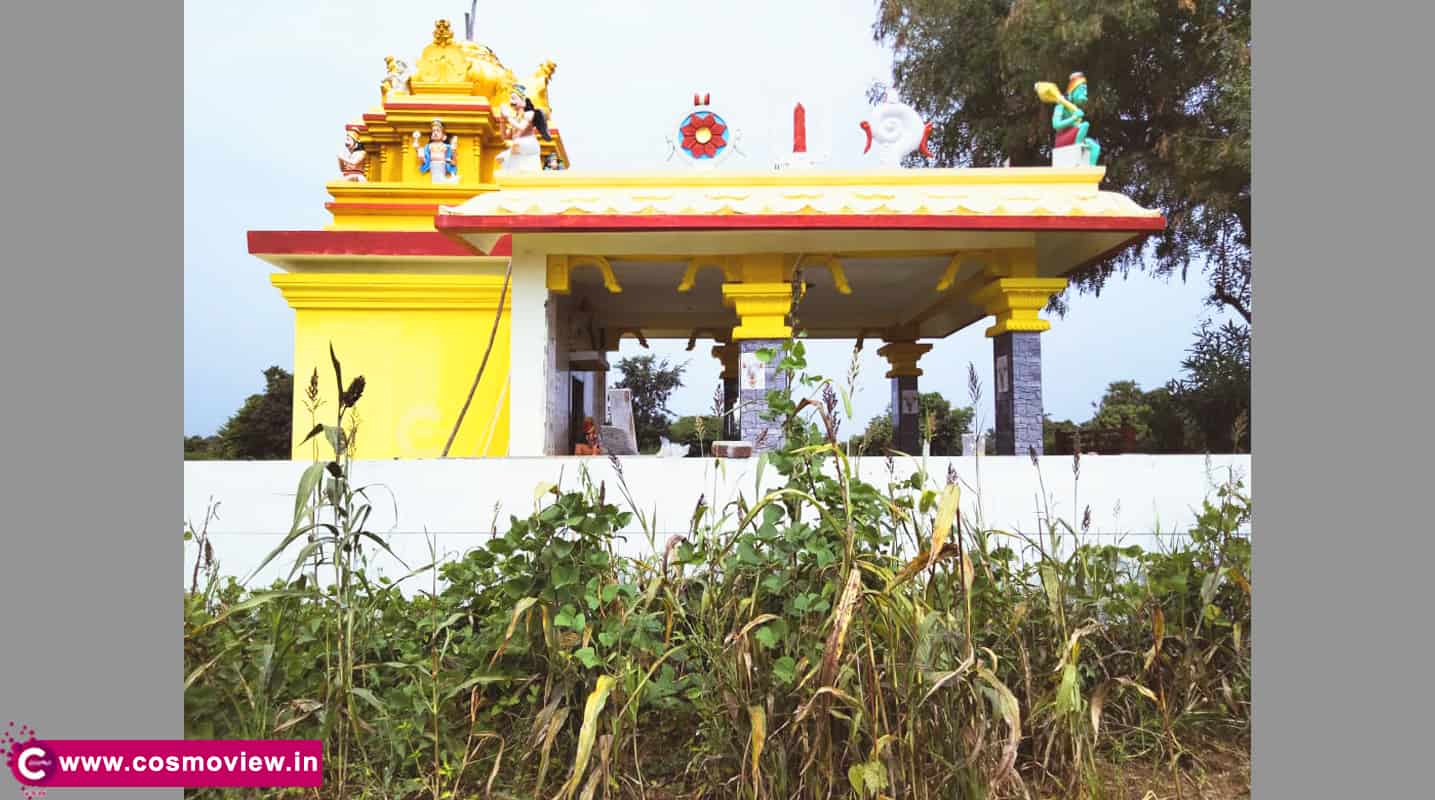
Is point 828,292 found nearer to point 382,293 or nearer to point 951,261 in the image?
point 951,261

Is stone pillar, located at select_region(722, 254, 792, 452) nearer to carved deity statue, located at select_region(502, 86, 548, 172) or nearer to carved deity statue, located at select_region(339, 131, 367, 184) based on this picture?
carved deity statue, located at select_region(502, 86, 548, 172)

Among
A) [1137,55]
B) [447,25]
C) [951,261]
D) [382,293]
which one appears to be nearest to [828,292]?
[951,261]

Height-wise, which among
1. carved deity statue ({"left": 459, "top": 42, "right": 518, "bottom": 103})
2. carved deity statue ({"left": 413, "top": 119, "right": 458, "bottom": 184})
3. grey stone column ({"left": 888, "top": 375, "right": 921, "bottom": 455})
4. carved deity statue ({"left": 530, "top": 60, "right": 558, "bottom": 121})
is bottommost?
grey stone column ({"left": 888, "top": 375, "right": 921, "bottom": 455})

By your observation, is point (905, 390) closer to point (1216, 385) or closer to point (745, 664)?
point (1216, 385)

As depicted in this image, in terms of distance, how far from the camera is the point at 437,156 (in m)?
9.45

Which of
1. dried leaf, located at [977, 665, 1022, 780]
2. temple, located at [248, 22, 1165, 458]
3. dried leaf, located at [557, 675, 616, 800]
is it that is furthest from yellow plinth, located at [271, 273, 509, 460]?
dried leaf, located at [977, 665, 1022, 780]

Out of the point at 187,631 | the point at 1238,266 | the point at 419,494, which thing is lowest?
the point at 187,631

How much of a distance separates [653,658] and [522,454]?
3.89 metres

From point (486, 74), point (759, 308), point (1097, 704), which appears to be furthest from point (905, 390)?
point (1097, 704)

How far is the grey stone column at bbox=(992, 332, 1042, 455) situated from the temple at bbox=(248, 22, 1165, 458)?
2 centimetres

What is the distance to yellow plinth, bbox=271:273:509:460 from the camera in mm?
8297

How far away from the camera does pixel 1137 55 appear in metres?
14.1

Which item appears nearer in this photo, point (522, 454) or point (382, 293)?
point (522, 454)

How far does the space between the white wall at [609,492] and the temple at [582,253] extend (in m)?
0.89
